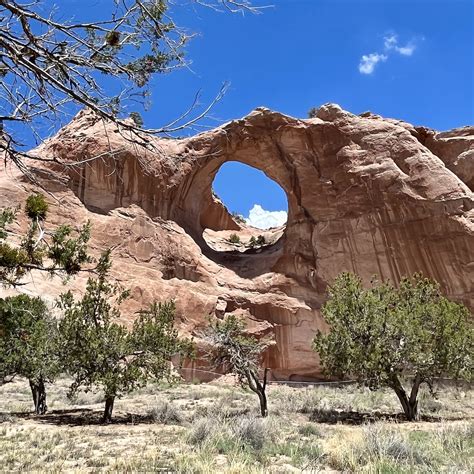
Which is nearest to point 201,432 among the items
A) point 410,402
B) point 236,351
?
point 236,351

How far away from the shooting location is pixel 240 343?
16.3 meters

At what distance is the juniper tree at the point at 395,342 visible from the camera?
14.4 metres

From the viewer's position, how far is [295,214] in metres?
30.8

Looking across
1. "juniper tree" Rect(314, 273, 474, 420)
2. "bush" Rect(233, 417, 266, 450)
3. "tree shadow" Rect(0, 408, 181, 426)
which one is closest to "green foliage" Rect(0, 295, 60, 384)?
"tree shadow" Rect(0, 408, 181, 426)

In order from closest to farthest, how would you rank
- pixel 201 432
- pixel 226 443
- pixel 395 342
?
pixel 226 443
pixel 201 432
pixel 395 342

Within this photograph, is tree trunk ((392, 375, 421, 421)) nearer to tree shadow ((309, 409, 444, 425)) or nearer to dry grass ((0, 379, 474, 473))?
tree shadow ((309, 409, 444, 425))

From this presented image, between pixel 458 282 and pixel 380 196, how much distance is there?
637 cm

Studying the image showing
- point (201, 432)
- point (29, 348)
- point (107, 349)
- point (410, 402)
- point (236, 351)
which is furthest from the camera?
point (236, 351)

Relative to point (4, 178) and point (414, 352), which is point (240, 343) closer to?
point (414, 352)

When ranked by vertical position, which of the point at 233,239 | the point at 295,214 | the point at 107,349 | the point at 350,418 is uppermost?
the point at 233,239

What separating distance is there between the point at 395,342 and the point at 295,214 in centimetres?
1652

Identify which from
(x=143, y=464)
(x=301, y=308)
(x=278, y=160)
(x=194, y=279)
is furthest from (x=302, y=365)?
(x=143, y=464)

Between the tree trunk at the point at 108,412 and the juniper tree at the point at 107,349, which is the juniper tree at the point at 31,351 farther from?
the tree trunk at the point at 108,412

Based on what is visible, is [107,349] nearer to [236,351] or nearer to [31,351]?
[31,351]
